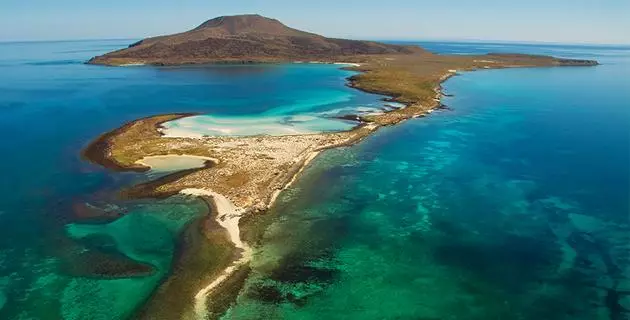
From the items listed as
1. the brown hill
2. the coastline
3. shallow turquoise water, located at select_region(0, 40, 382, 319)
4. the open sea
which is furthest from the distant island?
the brown hill

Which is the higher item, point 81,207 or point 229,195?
point 229,195

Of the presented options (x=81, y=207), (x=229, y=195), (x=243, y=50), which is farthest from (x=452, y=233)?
(x=243, y=50)

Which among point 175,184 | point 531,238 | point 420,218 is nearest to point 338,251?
point 420,218

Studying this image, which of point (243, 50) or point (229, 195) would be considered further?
point (243, 50)

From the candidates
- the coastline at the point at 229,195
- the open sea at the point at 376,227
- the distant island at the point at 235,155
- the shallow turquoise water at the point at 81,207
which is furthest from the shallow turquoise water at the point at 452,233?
the shallow turquoise water at the point at 81,207

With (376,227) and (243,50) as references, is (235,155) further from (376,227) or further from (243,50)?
(243,50)

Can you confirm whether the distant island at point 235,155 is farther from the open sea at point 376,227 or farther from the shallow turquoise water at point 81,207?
the shallow turquoise water at point 81,207
